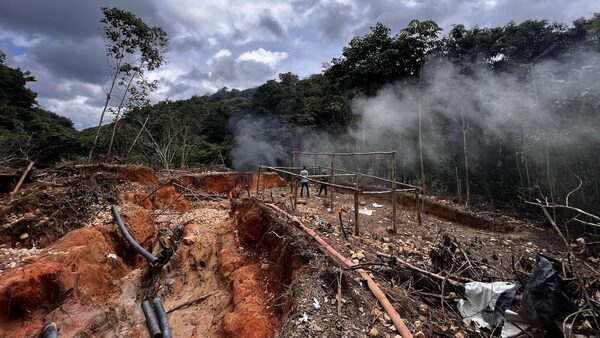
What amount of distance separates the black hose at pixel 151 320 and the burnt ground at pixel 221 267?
21cm

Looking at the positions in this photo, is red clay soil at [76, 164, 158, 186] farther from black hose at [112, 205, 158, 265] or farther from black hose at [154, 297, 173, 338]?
black hose at [154, 297, 173, 338]

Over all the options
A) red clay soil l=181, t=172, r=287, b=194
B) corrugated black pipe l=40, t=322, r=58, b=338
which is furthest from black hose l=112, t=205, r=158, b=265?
red clay soil l=181, t=172, r=287, b=194

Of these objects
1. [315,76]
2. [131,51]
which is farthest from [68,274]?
[315,76]

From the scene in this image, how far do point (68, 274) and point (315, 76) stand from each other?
2026 cm

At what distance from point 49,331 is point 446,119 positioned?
15000 millimetres

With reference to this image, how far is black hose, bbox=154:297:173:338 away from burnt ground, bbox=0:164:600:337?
25 centimetres

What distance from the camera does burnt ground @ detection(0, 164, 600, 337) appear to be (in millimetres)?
3932

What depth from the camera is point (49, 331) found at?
4.67m

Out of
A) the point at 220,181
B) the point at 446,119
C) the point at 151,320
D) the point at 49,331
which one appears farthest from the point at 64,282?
the point at 446,119

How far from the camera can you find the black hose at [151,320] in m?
5.20

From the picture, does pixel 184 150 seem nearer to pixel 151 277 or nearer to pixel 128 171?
pixel 128 171

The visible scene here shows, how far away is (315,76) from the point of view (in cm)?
2327

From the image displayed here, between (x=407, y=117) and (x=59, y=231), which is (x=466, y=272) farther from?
(x=407, y=117)

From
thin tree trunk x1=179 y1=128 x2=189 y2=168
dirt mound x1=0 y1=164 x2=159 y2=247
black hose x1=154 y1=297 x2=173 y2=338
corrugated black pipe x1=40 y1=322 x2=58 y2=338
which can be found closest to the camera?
corrugated black pipe x1=40 y1=322 x2=58 y2=338
